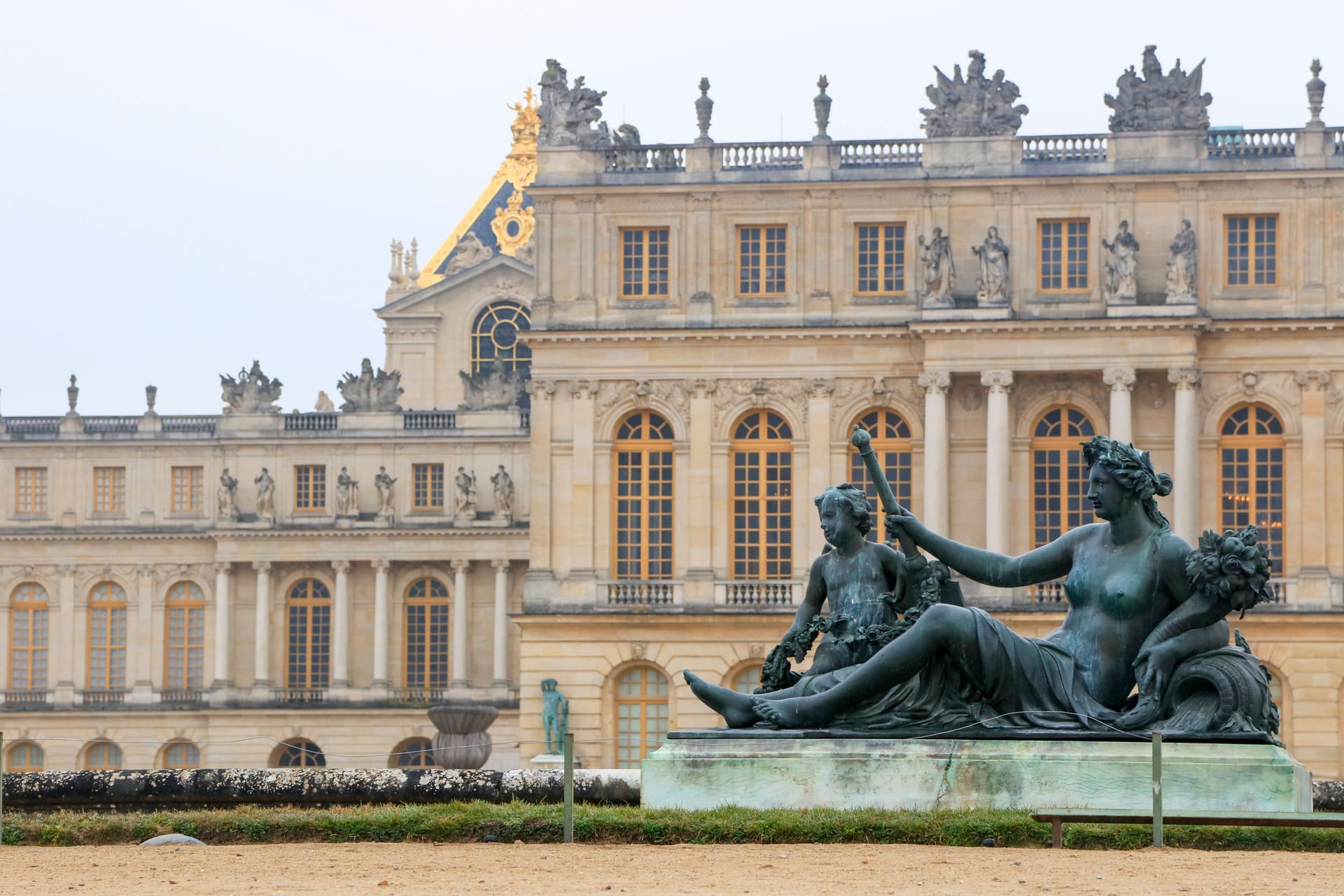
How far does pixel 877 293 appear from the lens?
51875 millimetres

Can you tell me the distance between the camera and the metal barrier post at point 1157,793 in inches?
535

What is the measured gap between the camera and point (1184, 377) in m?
50.0

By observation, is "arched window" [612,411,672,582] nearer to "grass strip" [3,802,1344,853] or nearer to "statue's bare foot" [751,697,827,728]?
"grass strip" [3,802,1344,853]

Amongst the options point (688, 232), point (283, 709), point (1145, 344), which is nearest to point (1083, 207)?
point (1145, 344)

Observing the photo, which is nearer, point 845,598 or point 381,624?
point 845,598

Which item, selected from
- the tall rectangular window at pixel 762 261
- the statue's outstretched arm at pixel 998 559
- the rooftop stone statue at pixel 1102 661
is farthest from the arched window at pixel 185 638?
the rooftop stone statue at pixel 1102 661

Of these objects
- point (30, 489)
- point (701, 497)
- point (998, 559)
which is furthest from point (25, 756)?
point (998, 559)

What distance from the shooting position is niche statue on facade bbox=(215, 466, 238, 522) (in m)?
72.2

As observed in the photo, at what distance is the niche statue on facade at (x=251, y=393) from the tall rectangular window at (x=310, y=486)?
2100 millimetres

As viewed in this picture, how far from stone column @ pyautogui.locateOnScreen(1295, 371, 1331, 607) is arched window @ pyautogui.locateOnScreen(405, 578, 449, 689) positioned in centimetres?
2891

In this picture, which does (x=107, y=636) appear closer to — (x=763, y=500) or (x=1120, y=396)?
(x=763, y=500)

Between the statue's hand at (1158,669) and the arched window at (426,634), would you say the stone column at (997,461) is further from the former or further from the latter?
the statue's hand at (1158,669)

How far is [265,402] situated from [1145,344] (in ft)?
105

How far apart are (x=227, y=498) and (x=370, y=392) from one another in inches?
199
